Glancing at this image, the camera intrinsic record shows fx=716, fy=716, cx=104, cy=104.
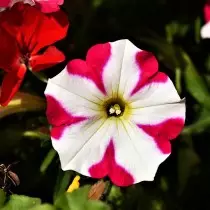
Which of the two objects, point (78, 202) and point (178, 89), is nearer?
point (78, 202)

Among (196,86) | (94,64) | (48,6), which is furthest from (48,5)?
(196,86)

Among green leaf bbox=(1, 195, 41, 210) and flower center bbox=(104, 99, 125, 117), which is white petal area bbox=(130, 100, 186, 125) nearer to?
flower center bbox=(104, 99, 125, 117)

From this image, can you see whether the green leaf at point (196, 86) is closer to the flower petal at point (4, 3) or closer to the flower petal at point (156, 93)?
the flower petal at point (156, 93)

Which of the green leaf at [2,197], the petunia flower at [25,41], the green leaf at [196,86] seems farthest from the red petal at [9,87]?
the green leaf at [196,86]

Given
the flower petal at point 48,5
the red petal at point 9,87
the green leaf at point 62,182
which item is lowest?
the green leaf at point 62,182

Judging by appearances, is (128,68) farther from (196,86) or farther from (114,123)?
(196,86)
